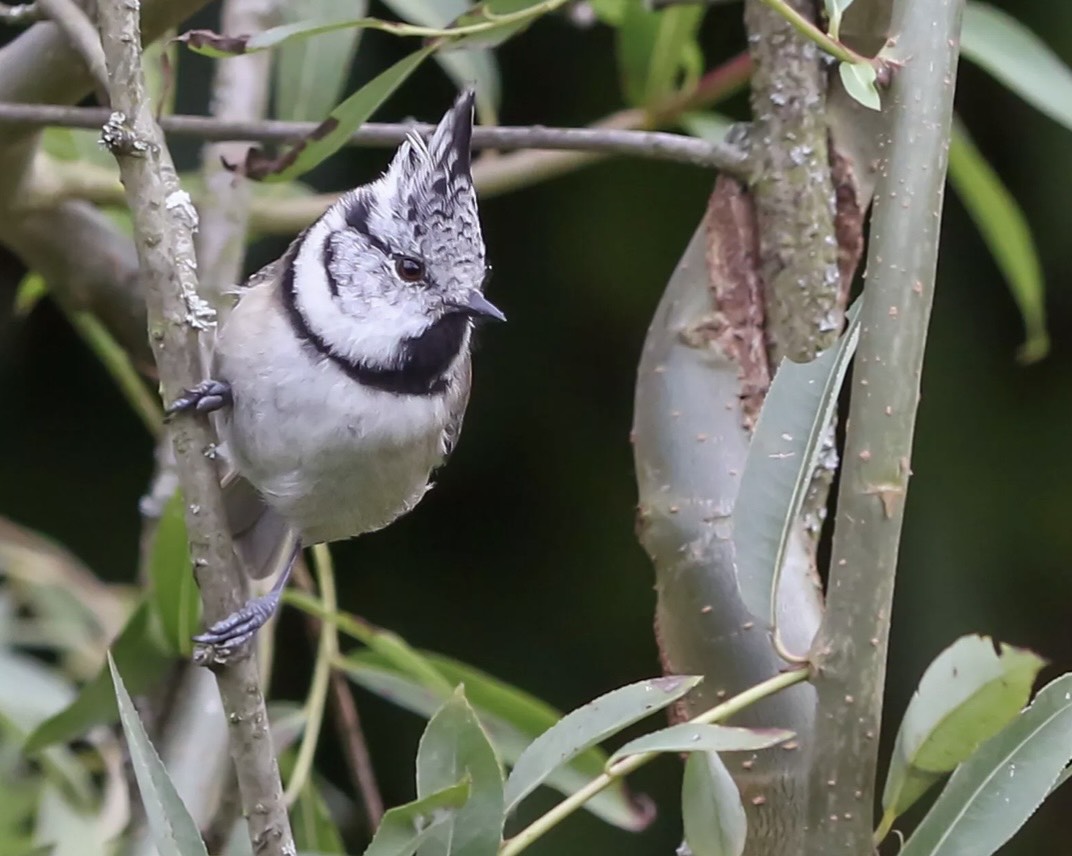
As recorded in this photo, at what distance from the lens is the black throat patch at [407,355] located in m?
1.19

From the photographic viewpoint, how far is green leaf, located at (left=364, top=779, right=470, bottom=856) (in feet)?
2.19

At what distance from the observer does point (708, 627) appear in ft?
3.07

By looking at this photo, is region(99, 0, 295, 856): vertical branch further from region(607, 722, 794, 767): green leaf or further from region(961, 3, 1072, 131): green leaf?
region(961, 3, 1072, 131): green leaf

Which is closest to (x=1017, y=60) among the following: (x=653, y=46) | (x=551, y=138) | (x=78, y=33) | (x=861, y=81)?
(x=653, y=46)

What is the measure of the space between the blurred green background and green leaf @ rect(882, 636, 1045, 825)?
1.11 meters

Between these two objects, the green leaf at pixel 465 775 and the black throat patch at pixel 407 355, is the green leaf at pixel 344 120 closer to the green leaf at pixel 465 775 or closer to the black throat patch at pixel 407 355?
the black throat patch at pixel 407 355

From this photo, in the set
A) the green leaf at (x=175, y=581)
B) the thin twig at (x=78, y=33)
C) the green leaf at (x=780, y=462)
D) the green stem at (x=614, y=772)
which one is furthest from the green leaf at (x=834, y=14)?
the green leaf at (x=175, y=581)

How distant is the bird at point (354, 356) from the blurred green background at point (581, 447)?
716 mm

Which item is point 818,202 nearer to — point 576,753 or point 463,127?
point 463,127

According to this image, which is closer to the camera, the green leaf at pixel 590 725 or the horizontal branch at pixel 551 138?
the green leaf at pixel 590 725

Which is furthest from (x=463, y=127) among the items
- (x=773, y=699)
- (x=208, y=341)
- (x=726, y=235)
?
(x=773, y=699)

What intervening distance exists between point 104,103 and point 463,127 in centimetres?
35

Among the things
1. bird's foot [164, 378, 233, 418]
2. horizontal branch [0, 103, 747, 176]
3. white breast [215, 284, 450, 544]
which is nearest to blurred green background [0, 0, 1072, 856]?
white breast [215, 284, 450, 544]

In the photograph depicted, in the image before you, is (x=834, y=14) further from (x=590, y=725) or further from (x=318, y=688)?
(x=318, y=688)
